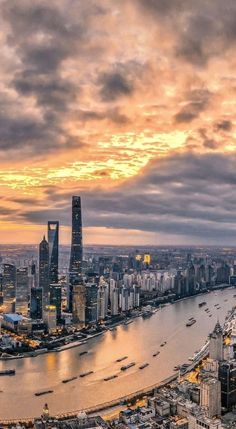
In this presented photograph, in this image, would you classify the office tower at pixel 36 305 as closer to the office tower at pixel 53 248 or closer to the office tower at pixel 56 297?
the office tower at pixel 56 297

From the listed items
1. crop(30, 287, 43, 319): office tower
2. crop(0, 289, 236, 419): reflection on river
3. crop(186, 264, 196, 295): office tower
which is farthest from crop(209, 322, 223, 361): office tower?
crop(186, 264, 196, 295): office tower

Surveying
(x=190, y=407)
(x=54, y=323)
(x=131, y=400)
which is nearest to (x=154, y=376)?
(x=131, y=400)

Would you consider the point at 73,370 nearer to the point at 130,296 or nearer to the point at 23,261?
the point at 130,296

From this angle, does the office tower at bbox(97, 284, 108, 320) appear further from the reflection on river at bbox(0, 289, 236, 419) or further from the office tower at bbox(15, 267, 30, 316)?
the office tower at bbox(15, 267, 30, 316)

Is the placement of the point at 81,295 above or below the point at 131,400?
above

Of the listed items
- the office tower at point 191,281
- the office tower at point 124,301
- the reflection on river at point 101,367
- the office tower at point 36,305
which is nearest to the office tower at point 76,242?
the office tower at point 124,301

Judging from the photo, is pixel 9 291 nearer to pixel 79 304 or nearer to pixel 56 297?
pixel 56 297
